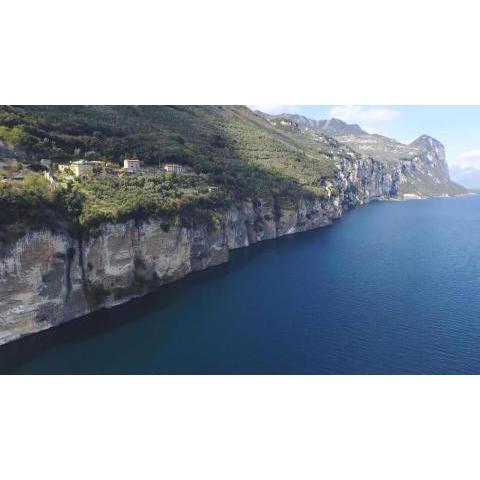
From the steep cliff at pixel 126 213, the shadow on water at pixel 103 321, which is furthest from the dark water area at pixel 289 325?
the steep cliff at pixel 126 213

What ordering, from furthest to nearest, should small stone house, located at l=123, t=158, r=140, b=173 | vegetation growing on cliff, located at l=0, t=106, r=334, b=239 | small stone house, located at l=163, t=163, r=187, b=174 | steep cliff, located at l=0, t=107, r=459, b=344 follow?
small stone house, located at l=163, t=163, r=187, b=174 → small stone house, located at l=123, t=158, r=140, b=173 → vegetation growing on cliff, located at l=0, t=106, r=334, b=239 → steep cliff, located at l=0, t=107, r=459, b=344

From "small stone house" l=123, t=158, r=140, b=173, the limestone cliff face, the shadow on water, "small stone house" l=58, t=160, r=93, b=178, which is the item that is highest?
"small stone house" l=123, t=158, r=140, b=173

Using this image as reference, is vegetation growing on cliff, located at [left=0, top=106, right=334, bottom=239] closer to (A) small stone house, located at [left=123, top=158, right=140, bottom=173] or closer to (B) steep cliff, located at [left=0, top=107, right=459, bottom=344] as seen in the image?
(B) steep cliff, located at [left=0, top=107, right=459, bottom=344]

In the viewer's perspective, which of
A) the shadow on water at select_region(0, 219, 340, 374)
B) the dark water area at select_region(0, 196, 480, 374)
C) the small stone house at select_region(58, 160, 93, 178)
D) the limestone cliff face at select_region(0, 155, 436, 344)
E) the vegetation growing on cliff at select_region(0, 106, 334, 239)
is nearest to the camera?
the dark water area at select_region(0, 196, 480, 374)

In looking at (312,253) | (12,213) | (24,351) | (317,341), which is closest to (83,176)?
(12,213)

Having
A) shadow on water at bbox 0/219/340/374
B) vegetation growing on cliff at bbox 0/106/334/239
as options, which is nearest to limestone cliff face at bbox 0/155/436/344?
shadow on water at bbox 0/219/340/374

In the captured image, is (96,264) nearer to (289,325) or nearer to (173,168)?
(289,325)

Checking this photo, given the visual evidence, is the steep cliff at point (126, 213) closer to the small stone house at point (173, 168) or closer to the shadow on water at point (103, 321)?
the shadow on water at point (103, 321)
